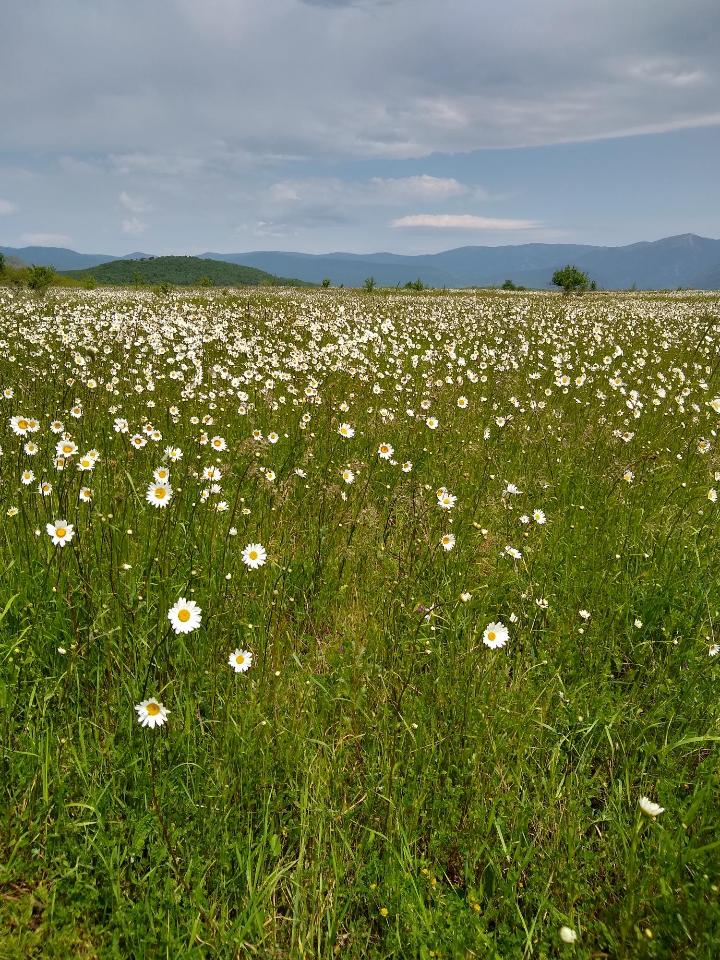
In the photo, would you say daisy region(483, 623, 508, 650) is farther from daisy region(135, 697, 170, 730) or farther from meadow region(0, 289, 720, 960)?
daisy region(135, 697, 170, 730)

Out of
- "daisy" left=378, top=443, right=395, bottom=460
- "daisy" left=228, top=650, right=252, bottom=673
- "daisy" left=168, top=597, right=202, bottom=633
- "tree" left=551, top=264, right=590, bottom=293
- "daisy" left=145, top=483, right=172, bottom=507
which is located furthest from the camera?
"tree" left=551, top=264, right=590, bottom=293

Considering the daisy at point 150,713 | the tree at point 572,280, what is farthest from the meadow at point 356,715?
the tree at point 572,280

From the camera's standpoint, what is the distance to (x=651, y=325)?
15.3m

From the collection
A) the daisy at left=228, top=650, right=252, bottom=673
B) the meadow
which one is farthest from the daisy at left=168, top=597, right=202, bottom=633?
the daisy at left=228, top=650, right=252, bottom=673

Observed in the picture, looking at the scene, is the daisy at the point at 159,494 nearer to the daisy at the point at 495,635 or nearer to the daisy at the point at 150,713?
the daisy at the point at 150,713

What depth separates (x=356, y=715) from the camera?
8.28ft

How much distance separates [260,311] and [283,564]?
13.2 m

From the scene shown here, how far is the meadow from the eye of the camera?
1.84 meters

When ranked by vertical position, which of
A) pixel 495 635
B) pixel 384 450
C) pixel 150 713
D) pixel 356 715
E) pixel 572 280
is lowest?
pixel 356 715

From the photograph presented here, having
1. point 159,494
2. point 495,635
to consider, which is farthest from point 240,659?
point 495,635

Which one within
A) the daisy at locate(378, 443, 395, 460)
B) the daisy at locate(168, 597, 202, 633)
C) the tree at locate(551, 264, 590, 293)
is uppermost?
the tree at locate(551, 264, 590, 293)

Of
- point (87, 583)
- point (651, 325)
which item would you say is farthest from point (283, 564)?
point (651, 325)

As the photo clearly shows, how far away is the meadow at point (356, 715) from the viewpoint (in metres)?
1.84

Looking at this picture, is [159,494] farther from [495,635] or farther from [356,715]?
[495,635]
